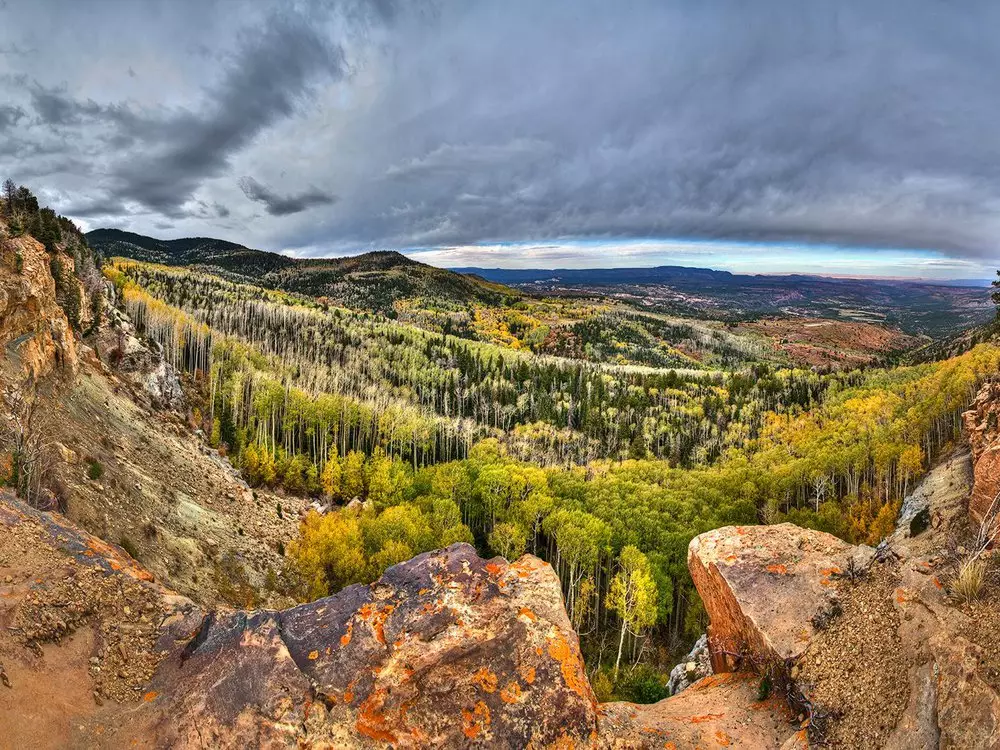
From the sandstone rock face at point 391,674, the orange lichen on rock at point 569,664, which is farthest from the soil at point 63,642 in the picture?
the orange lichen on rock at point 569,664

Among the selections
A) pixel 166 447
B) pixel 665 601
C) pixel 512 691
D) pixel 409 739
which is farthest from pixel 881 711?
pixel 166 447

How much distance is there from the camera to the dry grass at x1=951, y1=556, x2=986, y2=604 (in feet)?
33.2

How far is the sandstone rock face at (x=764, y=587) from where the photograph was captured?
13336 millimetres

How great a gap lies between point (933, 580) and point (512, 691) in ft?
33.9

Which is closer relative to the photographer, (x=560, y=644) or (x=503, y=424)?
(x=560, y=644)

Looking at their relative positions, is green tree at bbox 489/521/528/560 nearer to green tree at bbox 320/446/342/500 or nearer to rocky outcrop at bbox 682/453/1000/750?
green tree at bbox 320/446/342/500

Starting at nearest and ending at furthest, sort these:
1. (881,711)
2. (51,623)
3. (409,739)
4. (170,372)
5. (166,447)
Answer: (881,711)
(409,739)
(51,623)
(166,447)
(170,372)

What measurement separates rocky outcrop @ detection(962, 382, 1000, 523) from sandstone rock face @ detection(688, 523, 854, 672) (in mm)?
3742

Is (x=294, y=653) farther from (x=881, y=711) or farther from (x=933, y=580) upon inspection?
(x=933, y=580)

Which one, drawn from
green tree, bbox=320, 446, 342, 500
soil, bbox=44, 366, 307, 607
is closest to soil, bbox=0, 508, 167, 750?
soil, bbox=44, 366, 307, 607

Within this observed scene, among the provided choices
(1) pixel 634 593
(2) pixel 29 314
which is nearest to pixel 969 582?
(1) pixel 634 593

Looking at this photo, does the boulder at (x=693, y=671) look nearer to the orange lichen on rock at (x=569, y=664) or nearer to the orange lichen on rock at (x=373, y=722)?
the orange lichen on rock at (x=569, y=664)

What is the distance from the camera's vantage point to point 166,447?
46375 millimetres

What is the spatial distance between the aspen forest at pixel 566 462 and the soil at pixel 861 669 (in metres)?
26.7
